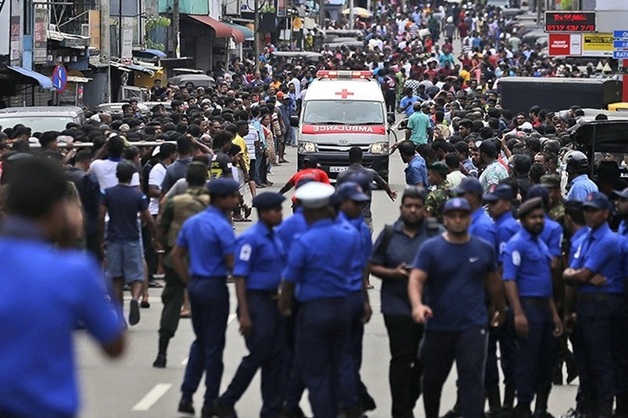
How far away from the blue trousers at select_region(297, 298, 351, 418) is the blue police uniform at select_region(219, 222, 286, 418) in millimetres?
604

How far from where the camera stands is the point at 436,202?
1345cm

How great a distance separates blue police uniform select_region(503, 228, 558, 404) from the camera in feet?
35.5

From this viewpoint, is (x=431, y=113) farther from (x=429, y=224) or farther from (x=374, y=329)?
(x=429, y=224)

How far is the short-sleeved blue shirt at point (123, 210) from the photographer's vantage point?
14.6 m

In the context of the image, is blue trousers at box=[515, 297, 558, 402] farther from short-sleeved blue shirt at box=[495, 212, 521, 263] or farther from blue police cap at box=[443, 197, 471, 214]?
blue police cap at box=[443, 197, 471, 214]

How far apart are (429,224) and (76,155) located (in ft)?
19.5

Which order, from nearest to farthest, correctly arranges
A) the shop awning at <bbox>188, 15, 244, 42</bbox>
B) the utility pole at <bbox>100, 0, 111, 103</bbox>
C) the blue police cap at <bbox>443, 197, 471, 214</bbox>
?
the blue police cap at <bbox>443, 197, 471, 214</bbox> → the utility pole at <bbox>100, 0, 111, 103</bbox> → the shop awning at <bbox>188, 15, 244, 42</bbox>

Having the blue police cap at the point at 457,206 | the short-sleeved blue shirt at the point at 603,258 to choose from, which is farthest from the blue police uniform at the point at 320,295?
the short-sleeved blue shirt at the point at 603,258

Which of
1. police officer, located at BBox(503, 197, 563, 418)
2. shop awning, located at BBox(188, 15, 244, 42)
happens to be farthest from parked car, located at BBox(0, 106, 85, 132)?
shop awning, located at BBox(188, 15, 244, 42)

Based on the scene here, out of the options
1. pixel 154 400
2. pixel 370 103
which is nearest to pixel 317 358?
pixel 154 400

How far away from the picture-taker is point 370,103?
3039 centimetres

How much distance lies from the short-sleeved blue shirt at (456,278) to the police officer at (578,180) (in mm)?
5104

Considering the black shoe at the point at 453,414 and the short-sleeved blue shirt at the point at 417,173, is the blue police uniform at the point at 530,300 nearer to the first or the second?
the black shoe at the point at 453,414

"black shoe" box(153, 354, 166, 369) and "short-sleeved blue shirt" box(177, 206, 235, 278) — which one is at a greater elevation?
"short-sleeved blue shirt" box(177, 206, 235, 278)
